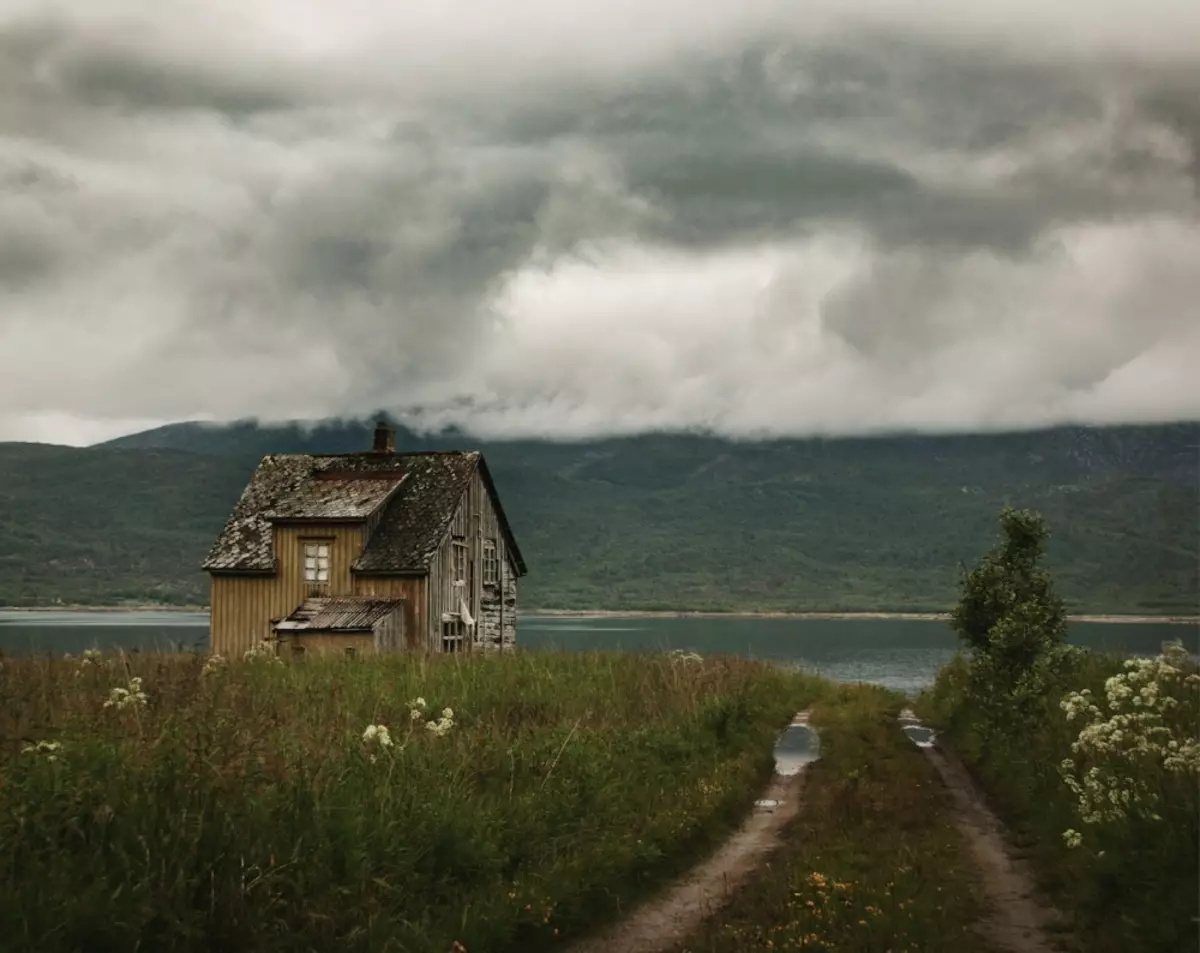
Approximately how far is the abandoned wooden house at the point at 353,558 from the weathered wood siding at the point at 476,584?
10 cm

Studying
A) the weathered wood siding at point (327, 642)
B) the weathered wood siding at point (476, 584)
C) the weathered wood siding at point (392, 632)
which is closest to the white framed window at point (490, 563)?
the weathered wood siding at point (476, 584)

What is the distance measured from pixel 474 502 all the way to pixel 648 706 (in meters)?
27.9

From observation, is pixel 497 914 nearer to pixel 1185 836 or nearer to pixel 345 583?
pixel 1185 836

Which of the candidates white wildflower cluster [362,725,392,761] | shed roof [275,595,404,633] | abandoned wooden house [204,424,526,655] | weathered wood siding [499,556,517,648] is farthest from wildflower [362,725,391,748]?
weathered wood siding [499,556,517,648]

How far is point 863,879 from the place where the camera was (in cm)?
1359

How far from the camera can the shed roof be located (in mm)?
44031

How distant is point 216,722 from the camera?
12797 millimetres

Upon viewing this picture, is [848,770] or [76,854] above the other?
[76,854]

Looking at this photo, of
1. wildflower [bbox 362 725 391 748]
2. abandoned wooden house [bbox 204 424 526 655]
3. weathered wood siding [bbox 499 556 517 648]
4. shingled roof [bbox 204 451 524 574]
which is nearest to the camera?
wildflower [bbox 362 725 391 748]

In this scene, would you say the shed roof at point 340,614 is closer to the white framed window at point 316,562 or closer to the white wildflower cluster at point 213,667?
the white framed window at point 316,562

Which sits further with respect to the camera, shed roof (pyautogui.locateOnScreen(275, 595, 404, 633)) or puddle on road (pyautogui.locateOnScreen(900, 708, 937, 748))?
shed roof (pyautogui.locateOnScreen(275, 595, 404, 633))

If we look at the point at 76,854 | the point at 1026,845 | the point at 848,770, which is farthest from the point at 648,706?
the point at 76,854

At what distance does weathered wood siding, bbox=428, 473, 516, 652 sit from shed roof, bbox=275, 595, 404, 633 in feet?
7.14

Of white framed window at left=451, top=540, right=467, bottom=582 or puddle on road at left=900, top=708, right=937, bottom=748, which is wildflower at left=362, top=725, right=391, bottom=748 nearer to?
puddle on road at left=900, top=708, right=937, bottom=748
